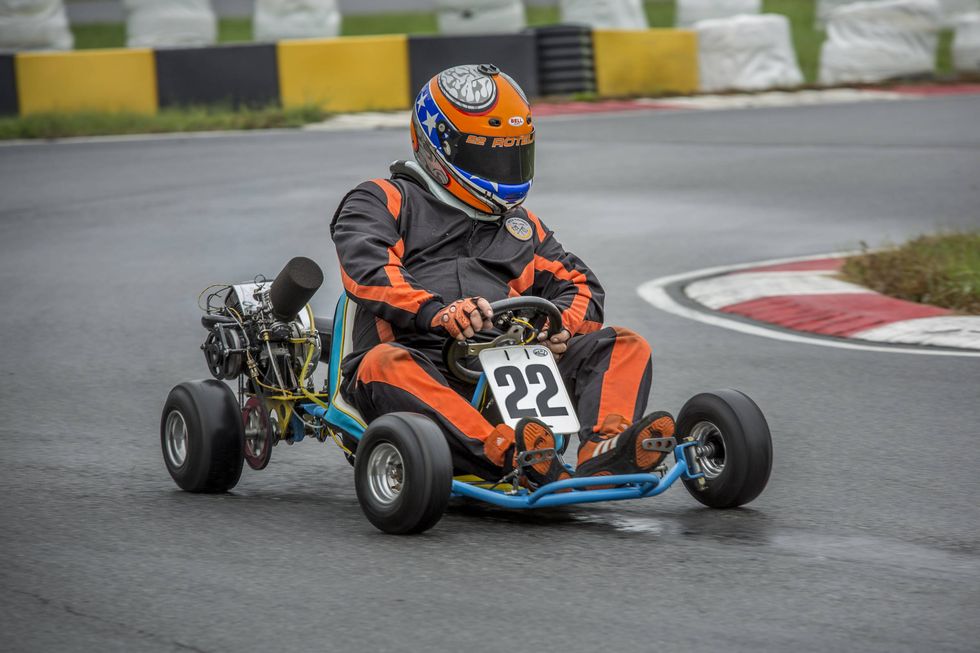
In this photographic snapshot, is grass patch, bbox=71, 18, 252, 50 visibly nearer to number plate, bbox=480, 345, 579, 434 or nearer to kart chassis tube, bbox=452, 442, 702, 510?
number plate, bbox=480, 345, 579, 434

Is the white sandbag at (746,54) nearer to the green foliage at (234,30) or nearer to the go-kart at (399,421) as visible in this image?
the green foliage at (234,30)

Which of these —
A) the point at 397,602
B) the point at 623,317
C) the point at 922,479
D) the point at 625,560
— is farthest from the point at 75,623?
the point at 623,317

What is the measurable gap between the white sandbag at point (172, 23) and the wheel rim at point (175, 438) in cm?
1532

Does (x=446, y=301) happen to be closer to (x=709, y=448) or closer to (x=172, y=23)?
(x=709, y=448)

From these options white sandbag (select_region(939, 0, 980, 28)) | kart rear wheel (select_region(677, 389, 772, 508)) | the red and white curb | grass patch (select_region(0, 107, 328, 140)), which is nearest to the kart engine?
Answer: kart rear wheel (select_region(677, 389, 772, 508))

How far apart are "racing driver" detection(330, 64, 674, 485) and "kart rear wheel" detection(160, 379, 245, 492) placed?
0.44 m

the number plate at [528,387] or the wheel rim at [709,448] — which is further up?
the number plate at [528,387]

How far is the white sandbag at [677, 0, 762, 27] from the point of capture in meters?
22.0

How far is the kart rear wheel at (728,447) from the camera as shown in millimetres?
4449

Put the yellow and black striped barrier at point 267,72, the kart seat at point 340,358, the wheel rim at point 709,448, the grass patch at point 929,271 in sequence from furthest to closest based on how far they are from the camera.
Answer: the yellow and black striped barrier at point 267,72, the grass patch at point 929,271, the kart seat at point 340,358, the wheel rim at point 709,448

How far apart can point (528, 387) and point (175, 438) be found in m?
1.29

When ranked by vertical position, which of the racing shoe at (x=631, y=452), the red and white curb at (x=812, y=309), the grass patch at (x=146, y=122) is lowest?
the red and white curb at (x=812, y=309)

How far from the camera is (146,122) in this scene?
16703mm

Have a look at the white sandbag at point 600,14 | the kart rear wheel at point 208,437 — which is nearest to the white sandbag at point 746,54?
the white sandbag at point 600,14
